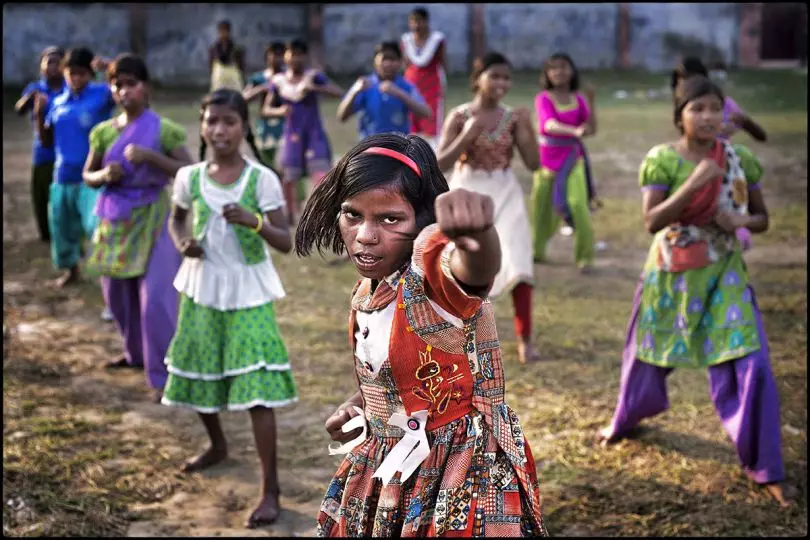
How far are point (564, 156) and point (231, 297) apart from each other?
4853mm

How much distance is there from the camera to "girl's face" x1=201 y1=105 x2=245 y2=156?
14.8ft

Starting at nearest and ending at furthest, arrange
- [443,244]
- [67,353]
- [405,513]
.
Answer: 1. [443,244]
2. [405,513]
3. [67,353]

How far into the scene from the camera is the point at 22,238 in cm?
1059

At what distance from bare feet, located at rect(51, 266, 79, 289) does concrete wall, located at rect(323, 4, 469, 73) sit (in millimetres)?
14617

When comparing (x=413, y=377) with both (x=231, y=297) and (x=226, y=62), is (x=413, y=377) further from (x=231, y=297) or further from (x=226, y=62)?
(x=226, y=62)

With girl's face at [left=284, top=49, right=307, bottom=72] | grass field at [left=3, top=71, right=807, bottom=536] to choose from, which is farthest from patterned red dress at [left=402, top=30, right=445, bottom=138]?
grass field at [left=3, top=71, right=807, bottom=536]

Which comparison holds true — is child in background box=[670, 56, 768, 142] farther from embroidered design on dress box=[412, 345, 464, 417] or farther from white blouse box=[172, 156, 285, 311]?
embroidered design on dress box=[412, 345, 464, 417]

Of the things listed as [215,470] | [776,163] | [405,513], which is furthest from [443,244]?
[776,163]

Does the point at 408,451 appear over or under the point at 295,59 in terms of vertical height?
under

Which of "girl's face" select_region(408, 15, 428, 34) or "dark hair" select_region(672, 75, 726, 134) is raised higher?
"girl's face" select_region(408, 15, 428, 34)

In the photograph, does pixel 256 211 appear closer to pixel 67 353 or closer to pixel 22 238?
pixel 67 353

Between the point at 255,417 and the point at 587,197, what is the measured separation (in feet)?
17.3

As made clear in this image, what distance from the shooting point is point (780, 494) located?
4.66 m

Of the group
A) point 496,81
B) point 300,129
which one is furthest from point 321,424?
point 300,129
